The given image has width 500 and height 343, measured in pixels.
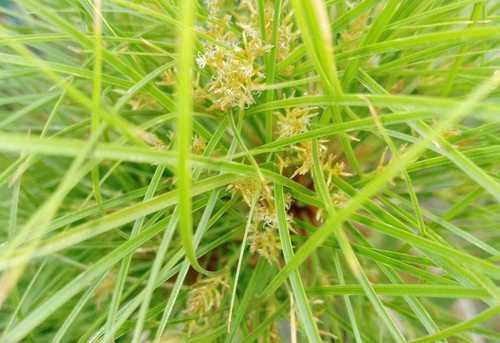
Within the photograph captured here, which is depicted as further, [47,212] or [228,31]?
[228,31]

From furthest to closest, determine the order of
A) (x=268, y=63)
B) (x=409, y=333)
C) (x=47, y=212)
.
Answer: (x=409, y=333)
(x=268, y=63)
(x=47, y=212)

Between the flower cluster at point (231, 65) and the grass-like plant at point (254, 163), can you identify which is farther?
the flower cluster at point (231, 65)

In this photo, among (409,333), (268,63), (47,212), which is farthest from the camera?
(409,333)

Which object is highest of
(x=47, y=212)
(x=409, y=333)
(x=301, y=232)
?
(x=47, y=212)

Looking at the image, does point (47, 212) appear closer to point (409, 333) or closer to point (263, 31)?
point (263, 31)

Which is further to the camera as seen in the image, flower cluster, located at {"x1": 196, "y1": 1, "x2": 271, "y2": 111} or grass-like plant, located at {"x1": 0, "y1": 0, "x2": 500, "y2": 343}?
A: flower cluster, located at {"x1": 196, "y1": 1, "x2": 271, "y2": 111}

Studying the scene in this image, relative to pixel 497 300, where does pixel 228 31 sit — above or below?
above

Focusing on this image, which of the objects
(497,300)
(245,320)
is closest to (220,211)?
(245,320)
